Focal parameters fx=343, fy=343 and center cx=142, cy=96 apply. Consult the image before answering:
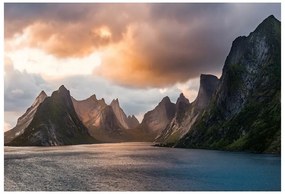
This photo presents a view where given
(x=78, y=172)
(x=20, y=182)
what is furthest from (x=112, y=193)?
(x=78, y=172)

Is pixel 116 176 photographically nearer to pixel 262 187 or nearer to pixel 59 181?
pixel 59 181

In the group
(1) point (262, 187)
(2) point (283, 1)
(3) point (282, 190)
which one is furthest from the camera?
(2) point (283, 1)

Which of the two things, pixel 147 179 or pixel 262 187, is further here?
pixel 147 179

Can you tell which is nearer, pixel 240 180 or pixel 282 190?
pixel 282 190

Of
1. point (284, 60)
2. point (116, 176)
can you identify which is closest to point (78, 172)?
point (116, 176)

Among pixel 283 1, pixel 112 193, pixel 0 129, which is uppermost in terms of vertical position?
pixel 283 1

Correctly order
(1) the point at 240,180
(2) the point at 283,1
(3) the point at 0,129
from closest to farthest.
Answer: (3) the point at 0,129 < (2) the point at 283,1 < (1) the point at 240,180

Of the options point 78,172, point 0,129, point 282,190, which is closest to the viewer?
point 0,129

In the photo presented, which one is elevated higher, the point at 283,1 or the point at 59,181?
the point at 283,1

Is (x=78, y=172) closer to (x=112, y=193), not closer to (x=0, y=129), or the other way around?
(x=112, y=193)
